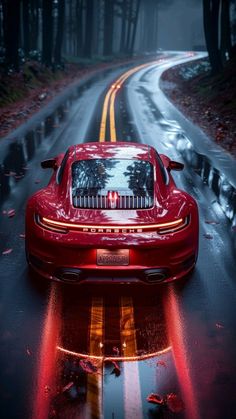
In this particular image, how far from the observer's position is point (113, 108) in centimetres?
2230

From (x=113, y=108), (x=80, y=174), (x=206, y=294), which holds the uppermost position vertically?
(x=80, y=174)

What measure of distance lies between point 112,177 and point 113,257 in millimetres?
1219

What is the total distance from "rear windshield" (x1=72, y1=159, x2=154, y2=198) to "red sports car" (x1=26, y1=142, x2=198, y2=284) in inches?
0.4

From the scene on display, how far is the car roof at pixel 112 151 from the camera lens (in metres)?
6.38

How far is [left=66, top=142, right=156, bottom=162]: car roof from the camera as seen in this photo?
251 inches

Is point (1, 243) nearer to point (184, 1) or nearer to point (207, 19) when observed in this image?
point (207, 19)

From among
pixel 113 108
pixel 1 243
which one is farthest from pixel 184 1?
pixel 1 243

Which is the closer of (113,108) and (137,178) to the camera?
(137,178)

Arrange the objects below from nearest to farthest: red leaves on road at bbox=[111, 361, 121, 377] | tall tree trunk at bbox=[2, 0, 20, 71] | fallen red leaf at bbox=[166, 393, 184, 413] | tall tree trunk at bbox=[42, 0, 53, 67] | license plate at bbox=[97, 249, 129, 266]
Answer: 1. fallen red leaf at bbox=[166, 393, 184, 413]
2. red leaves on road at bbox=[111, 361, 121, 377]
3. license plate at bbox=[97, 249, 129, 266]
4. tall tree trunk at bbox=[2, 0, 20, 71]
5. tall tree trunk at bbox=[42, 0, 53, 67]

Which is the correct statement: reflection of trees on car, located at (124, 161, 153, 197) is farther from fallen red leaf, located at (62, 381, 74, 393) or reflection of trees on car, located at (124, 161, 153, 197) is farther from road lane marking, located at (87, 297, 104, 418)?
fallen red leaf, located at (62, 381, 74, 393)

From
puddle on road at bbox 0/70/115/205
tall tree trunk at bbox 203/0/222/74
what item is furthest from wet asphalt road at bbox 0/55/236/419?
tall tree trunk at bbox 203/0/222/74

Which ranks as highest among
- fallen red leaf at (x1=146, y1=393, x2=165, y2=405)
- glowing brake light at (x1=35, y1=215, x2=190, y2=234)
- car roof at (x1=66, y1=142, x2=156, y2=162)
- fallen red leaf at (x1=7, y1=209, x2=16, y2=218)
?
car roof at (x1=66, y1=142, x2=156, y2=162)

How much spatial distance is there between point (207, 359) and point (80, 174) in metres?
2.65

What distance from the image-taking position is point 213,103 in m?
22.7
